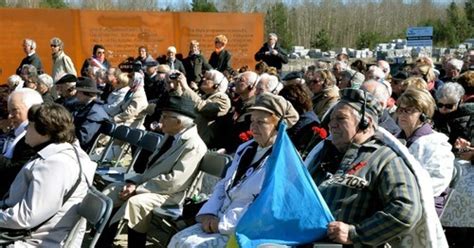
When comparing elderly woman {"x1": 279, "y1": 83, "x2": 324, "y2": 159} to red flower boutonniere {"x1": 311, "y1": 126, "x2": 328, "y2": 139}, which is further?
elderly woman {"x1": 279, "y1": 83, "x2": 324, "y2": 159}

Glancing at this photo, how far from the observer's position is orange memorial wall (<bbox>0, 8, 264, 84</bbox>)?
16.2 m

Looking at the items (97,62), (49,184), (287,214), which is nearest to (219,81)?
(49,184)

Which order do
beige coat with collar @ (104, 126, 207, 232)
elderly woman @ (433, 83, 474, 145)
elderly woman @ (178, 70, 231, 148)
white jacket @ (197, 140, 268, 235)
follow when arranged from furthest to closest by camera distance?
elderly woman @ (178, 70, 231, 148)
elderly woman @ (433, 83, 474, 145)
beige coat with collar @ (104, 126, 207, 232)
white jacket @ (197, 140, 268, 235)

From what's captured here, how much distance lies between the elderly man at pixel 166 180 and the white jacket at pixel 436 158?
1.83m

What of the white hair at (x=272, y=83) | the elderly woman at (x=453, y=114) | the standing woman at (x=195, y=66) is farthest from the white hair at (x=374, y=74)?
the standing woman at (x=195, y=66)

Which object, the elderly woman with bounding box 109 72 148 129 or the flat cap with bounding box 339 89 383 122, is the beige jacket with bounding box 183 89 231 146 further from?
the flat cap with bounding box 339 89 383 122

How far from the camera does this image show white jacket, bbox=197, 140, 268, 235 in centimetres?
436

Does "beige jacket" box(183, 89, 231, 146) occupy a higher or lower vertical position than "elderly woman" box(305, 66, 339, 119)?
lower

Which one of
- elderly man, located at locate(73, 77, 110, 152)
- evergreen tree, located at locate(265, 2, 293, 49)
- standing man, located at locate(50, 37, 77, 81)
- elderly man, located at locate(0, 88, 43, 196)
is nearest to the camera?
elderly man, located at locate(0, 88, 43, 196)

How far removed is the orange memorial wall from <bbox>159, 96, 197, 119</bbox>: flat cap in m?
11.6

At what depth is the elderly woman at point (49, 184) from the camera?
3.98m

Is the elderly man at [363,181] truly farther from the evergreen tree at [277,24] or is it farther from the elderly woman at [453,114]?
the evergreen tree at [277,24]

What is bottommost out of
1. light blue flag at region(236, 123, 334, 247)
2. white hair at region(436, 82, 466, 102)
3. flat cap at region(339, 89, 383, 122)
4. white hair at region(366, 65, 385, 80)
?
light blue flag at region(236, 123, 334, 247)

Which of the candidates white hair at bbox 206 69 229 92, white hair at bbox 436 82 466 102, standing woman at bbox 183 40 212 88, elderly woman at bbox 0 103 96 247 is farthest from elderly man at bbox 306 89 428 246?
standing woman at bbox 183 40 212 88
